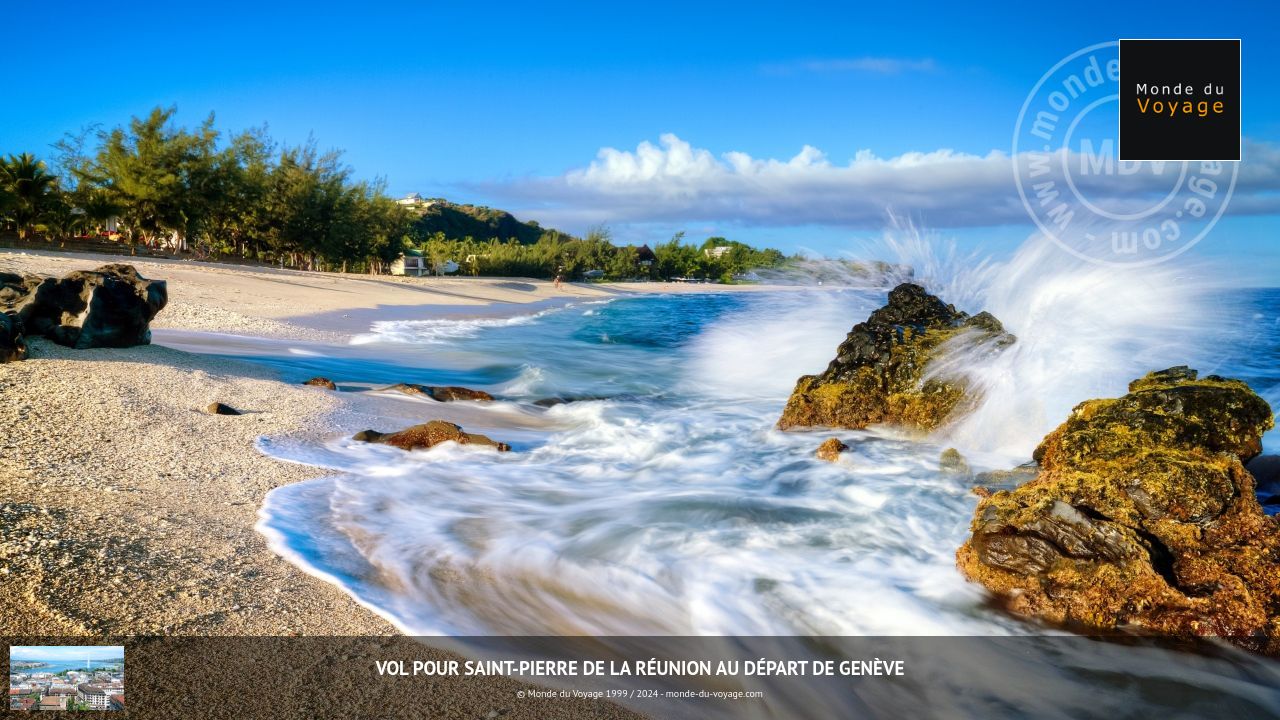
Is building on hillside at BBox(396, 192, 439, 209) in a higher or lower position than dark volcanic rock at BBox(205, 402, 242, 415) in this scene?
higher

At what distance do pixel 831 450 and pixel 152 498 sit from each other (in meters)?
4.92

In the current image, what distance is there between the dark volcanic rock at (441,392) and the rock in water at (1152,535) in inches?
246

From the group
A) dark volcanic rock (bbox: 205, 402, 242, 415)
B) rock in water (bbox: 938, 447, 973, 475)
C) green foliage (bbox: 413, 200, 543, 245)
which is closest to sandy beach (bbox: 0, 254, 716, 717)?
dark volcanic rock (bbox: 205, 402, 242, 415)

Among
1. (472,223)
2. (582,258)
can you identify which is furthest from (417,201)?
(582,258)

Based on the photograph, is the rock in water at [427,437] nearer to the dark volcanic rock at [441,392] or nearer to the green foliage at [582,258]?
the dark volcanic rock at [441,392]

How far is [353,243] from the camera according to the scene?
43625 millimetres

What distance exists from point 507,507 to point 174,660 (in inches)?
103

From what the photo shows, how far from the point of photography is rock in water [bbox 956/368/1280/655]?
11.7 ft

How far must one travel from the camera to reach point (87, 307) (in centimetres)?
733

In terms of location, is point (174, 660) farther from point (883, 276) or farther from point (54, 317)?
point (883, 276)

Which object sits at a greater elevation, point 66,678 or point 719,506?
point 66,678

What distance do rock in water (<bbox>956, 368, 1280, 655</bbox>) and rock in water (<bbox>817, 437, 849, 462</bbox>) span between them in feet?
7.16

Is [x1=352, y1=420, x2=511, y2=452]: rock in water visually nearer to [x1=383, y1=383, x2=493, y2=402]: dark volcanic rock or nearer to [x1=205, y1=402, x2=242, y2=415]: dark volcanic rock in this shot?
[x1=205, y1=402, x2=242, y2=415]: dark volcanic rock

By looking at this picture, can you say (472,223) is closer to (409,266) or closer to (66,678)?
(409,266)
